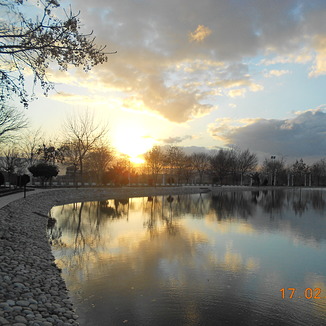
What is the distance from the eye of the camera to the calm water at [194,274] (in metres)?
5.19

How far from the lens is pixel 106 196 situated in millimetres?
34031

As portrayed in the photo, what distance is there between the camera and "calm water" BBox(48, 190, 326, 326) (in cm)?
519

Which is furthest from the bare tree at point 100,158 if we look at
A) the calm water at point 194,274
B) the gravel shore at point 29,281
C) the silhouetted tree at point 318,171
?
the silhouetted tree at point 318,171

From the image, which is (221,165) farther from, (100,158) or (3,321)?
(3,321)

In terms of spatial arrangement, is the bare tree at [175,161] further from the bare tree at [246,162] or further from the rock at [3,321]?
the rock at [3,321]

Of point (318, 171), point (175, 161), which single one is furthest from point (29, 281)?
point (318, 171)

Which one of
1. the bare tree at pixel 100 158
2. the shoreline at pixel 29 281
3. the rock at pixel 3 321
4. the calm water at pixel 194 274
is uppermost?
the bare tree at pixel 100 158

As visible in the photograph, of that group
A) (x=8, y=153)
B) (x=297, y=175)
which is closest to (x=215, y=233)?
(x=8, y=153)
